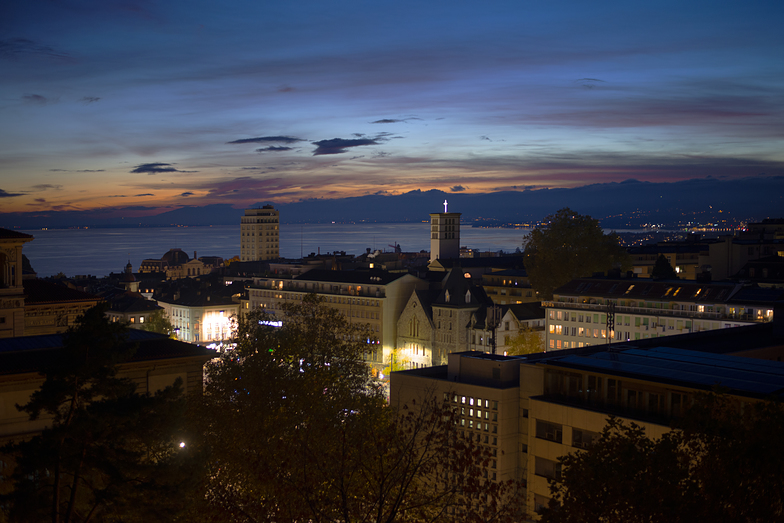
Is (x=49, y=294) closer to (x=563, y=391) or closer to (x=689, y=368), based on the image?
(x=563, y=391)

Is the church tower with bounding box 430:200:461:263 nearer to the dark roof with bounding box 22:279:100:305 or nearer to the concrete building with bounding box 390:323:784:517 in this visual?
the dark roof with bounding box 22:279:100:305

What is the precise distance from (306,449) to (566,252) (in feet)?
239

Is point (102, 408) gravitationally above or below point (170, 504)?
above

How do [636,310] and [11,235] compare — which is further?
[636,310]

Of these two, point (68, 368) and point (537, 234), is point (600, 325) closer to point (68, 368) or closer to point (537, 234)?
point (537, 234)

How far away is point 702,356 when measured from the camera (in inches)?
1548

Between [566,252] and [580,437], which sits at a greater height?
[566,252]

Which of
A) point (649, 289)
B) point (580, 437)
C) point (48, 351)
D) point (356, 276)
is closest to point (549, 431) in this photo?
point (580, 437)

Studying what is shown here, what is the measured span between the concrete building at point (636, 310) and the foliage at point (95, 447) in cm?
5129

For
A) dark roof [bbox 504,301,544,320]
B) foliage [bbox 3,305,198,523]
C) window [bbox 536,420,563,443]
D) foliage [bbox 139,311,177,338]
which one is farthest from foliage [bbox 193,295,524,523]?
foliage [bbox 139,311,177,338]

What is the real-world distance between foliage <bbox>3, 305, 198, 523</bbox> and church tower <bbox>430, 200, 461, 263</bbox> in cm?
11680

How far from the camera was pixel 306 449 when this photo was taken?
21.3 metres

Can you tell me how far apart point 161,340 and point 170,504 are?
457 inches

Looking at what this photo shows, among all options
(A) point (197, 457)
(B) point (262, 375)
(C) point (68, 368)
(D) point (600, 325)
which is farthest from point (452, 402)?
(D) point (600, 325)
